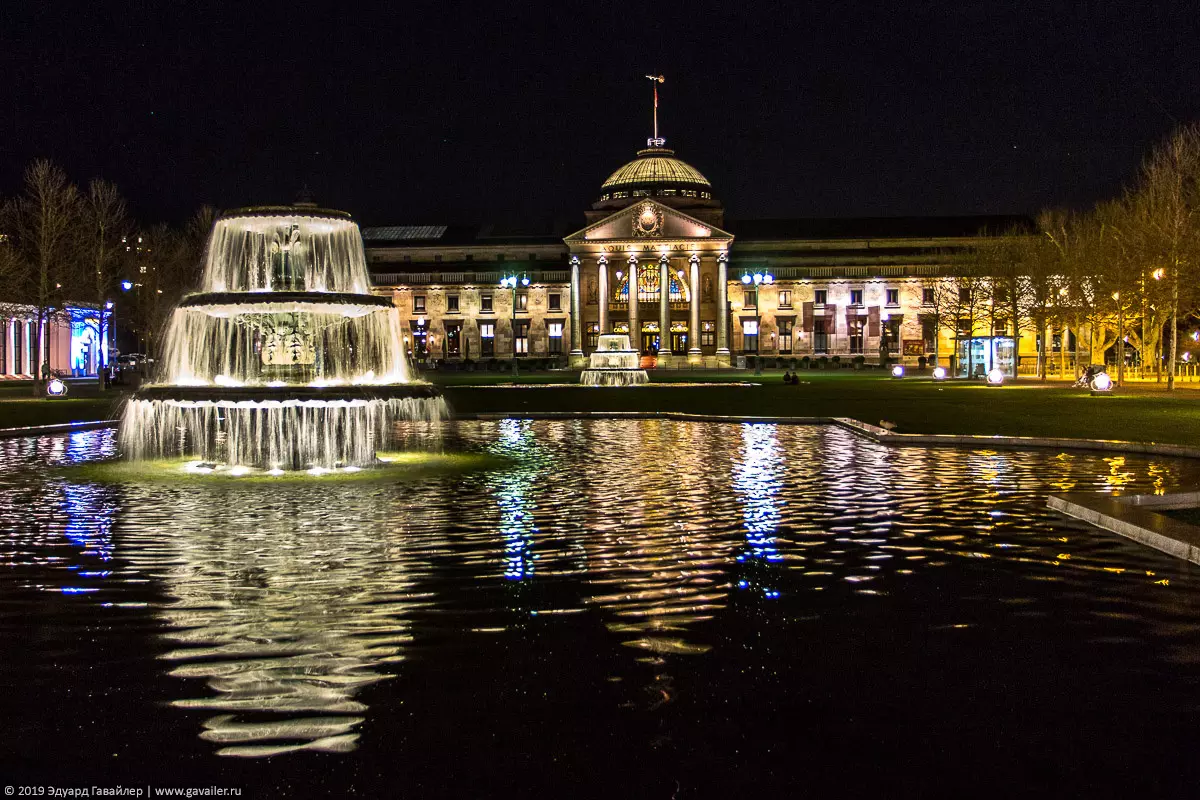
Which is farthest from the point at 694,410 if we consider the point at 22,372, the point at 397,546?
the point at 22,372

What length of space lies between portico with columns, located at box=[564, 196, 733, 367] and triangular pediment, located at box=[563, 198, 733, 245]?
92 mm

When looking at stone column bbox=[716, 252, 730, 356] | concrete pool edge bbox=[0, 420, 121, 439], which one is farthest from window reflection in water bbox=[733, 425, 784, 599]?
stone column bbox=[716, 252, 730, 356]

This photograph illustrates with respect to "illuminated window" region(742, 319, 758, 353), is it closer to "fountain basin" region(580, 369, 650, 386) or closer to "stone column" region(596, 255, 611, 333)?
"stone column" region(596, 255, 611, 333)

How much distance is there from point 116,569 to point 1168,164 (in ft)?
159

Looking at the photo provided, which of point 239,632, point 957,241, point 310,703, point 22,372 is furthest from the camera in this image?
point 957,241

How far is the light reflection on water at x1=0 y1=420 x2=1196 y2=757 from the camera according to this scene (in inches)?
278

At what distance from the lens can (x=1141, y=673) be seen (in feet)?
22.1

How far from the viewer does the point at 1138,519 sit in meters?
11.4

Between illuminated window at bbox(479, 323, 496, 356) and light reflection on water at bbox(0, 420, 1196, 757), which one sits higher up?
illuminated window at bbox(479, 323, 496, 356)

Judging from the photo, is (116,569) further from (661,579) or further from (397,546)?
(661,579)

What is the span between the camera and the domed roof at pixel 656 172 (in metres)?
117

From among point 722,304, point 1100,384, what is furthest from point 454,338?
point 1100,384

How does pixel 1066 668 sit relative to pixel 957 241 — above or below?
below

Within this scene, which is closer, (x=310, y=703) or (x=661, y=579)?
(x=310, y=703)
